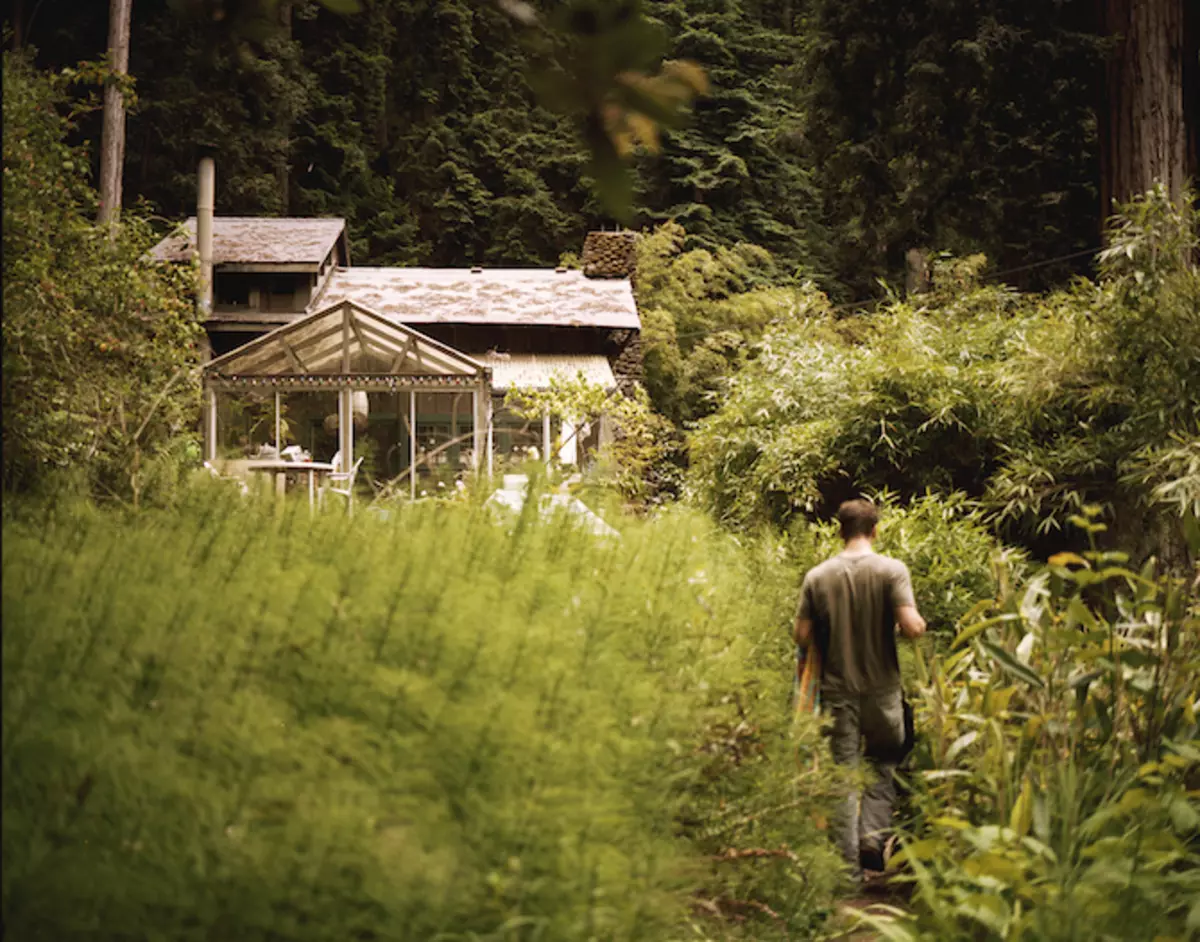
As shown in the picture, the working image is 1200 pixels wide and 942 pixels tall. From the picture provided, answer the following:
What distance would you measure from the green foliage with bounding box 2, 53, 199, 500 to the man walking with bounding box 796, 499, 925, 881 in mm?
2837

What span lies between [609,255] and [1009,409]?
1722 centimetres

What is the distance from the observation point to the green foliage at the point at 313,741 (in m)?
1.86

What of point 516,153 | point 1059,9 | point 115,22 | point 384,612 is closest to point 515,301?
point 115,22

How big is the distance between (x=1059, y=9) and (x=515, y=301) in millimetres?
13563

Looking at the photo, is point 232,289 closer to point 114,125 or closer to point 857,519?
point 114,125

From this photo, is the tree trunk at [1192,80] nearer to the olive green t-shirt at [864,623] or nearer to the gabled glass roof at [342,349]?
the olive green t-shirt at [864,623]

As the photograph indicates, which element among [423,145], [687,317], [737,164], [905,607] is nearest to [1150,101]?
[905,607]

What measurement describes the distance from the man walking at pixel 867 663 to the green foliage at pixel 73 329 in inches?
112

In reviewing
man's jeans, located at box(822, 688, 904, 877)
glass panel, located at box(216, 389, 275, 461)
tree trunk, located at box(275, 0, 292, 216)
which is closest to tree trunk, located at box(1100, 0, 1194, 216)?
man's jeans, located at box(822, 688, 904, 877)

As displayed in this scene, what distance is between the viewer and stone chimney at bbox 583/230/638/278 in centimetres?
2559

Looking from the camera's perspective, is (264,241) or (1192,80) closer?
(1192,80)

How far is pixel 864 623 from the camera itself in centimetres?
558

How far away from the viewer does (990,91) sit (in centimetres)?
1273

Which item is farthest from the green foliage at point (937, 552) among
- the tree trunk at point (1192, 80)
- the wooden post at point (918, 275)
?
the wooden post at point (918, 275)
